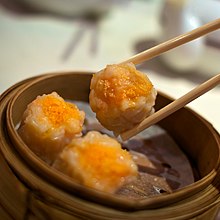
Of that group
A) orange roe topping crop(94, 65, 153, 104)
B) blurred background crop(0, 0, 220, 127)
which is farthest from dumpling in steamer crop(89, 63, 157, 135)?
blurred background crop(0, 0, 220, 127)

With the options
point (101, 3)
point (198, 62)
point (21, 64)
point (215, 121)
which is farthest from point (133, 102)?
point (101, 3)

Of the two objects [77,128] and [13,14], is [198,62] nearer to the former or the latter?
[13,14]

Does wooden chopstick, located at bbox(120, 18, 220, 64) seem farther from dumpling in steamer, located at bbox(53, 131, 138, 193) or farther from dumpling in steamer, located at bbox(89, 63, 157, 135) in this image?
dumpling in steamer, located at bbox(53, 131, 138, 193)

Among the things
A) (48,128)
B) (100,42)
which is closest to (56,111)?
(48,128)

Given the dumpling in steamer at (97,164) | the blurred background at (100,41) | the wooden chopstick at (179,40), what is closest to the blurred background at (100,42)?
the blurred background at (100,41)

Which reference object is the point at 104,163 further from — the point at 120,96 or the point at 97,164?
the point at 120,96

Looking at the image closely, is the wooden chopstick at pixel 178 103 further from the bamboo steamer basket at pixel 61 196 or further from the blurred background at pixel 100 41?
the blurred background at pixel 100 41
